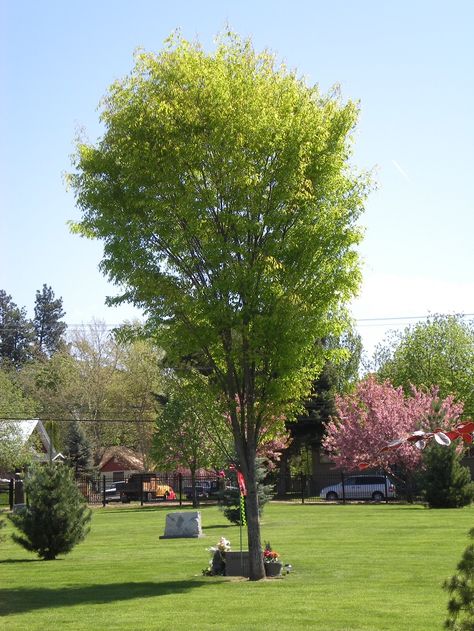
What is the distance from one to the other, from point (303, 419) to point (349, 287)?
39.5 metres

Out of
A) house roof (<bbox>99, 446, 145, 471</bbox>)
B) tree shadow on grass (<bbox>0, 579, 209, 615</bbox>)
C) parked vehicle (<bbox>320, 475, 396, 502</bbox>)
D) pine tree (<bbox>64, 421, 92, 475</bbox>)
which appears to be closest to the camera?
tree shadow on grass (<bbox>0, 579, 209, 615</bbox>)

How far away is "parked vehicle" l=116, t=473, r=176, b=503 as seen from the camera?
56.1 meters

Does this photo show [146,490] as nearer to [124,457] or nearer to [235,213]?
[124,457]

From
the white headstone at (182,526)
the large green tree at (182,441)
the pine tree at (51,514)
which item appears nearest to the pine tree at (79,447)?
the large green tree at (182,441)

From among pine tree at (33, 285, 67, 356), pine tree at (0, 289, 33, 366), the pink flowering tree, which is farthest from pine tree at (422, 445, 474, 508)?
pine tree at (33, 285, 67, 356)

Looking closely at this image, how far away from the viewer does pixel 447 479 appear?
36.8m

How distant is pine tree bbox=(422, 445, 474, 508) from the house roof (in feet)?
157

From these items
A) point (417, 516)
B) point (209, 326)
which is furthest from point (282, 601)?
point (417, 516)

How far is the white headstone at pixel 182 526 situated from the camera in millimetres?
26250

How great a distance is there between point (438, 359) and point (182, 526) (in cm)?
4490

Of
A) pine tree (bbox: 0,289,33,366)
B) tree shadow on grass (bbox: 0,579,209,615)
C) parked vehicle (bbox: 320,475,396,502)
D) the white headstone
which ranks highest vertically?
pine tree (bbox: 0,289,33,366)

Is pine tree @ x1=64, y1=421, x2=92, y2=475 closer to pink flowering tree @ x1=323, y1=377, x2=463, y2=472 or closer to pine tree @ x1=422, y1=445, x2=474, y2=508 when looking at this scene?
pink flowering tree @ x1=323, y1=377, x2=463, y2=472

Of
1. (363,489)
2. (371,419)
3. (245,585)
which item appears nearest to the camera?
(245,585)

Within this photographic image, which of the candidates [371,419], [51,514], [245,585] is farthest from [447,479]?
[245,585]
